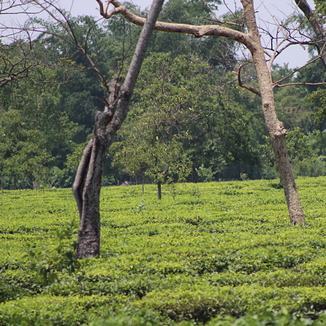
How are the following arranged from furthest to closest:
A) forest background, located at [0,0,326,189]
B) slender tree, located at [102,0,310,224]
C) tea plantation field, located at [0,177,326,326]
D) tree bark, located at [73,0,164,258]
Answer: forest background, located at [0,0,326,189], slender tree, located at [102,0,310,224], tree bark, located at [73,0,164,258], tea plantation field, located at [0,177,326,326]

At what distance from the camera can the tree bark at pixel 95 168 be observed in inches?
433

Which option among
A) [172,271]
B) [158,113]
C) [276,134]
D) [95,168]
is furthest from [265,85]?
[158,113]

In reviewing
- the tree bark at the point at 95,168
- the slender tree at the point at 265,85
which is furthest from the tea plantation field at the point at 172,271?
the slender tree at the point at 265,85

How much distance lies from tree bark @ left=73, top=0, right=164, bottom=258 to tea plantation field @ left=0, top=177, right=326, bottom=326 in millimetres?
438

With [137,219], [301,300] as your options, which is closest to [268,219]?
[137,219]

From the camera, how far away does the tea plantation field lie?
728cm

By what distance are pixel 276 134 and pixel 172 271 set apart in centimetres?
667

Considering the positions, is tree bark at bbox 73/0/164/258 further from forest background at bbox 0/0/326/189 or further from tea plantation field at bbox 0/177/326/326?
forest background at bbox 0/0/326/189

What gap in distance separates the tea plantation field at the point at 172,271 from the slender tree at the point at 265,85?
3.10 feet

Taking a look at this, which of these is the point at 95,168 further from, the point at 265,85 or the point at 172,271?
the point at 265,85

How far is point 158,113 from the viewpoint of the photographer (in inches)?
950

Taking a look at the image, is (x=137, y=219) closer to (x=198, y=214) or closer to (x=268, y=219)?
(x=198, y=214)

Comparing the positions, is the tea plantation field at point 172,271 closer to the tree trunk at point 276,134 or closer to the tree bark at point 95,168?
the tree bark at point 95,168

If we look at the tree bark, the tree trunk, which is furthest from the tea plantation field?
the tree trunk
